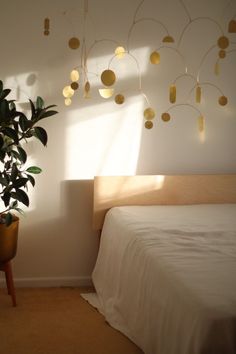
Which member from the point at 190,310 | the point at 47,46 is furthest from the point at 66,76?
the point at 190,310

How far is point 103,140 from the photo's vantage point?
122 inches

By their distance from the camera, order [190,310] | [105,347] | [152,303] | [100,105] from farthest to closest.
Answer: [100,105], [105,347], [152,303], [190,310]

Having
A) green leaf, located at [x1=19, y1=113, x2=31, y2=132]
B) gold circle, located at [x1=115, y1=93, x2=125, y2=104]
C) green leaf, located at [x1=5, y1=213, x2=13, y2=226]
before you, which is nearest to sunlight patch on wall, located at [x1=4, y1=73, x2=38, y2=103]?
green leaf, located at [x1=19, y1=113, x2=31, y2=132]

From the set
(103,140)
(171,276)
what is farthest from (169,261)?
(103,140)

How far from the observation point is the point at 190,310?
1.50 metres

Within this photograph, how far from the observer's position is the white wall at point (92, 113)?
9.73 feet

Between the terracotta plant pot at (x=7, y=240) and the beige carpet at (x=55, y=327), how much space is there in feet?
1.06

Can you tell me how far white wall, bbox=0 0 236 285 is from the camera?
9.73 feet

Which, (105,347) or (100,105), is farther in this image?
(100,105)

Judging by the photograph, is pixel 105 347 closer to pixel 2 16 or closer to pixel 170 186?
pixel 170 186

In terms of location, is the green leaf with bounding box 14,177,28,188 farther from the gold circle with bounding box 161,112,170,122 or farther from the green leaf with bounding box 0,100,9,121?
the gold circle with bounding box 161,112,170,122

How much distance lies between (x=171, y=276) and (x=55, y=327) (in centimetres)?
102

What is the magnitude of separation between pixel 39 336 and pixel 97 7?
2.01 metres

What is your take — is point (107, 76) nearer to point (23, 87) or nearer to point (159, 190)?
point (23, 87)
